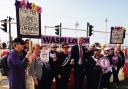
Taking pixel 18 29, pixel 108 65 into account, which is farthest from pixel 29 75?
pixel 108 65

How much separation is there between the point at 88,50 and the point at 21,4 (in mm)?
3647

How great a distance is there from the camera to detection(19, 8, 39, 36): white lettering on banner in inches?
382

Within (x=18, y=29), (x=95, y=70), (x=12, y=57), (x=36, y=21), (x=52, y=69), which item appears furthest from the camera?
(x=95, y=70)

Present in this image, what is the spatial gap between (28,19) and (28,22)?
0.09 metres

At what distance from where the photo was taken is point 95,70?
43.3 feet

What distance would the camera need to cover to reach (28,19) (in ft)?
32.9

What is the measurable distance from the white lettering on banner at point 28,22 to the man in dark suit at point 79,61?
2030mm

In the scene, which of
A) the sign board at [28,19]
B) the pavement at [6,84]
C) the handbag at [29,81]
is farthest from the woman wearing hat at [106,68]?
the handbag at [29,81]

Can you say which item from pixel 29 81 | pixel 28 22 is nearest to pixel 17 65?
pixel 29 81

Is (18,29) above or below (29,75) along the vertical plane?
above

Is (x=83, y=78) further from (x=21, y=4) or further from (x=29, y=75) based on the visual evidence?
(x=29, y=75)

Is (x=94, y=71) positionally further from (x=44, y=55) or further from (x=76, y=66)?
(x=44, y=55)

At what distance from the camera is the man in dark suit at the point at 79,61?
12.0 metres

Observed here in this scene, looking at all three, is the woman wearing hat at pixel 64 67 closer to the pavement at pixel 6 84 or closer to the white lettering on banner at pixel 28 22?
the white lettering on banner at pixel 28 22
